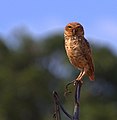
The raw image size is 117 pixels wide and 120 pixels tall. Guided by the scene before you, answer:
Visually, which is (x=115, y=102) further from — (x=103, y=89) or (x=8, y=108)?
(x=8, y=108)

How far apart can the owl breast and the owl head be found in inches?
10.7

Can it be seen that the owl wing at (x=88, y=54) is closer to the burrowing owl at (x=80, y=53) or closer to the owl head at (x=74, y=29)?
the burrowing owl at (x=80, y=53)

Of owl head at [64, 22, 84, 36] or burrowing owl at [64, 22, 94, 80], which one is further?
burrowing owl at [64, 22, 94, 80]

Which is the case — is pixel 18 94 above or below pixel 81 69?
below

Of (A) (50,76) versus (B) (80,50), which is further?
→ (A) (50,76)

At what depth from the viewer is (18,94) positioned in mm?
42812

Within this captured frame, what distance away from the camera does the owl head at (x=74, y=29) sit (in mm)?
5296

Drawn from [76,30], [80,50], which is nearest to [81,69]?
[80,50]

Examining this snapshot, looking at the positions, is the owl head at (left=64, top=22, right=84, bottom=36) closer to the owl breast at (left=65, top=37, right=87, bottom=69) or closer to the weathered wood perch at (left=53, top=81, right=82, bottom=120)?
the owl breast at (left=65, top=37, right=87, bottom=69)

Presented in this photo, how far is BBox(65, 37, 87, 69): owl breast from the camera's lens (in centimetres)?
604

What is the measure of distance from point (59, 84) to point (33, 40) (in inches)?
311

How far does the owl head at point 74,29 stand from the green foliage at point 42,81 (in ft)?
99.3

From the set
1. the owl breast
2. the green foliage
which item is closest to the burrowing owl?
the owl breast

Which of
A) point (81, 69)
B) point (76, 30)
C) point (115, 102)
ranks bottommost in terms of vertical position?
point (115, 102)
